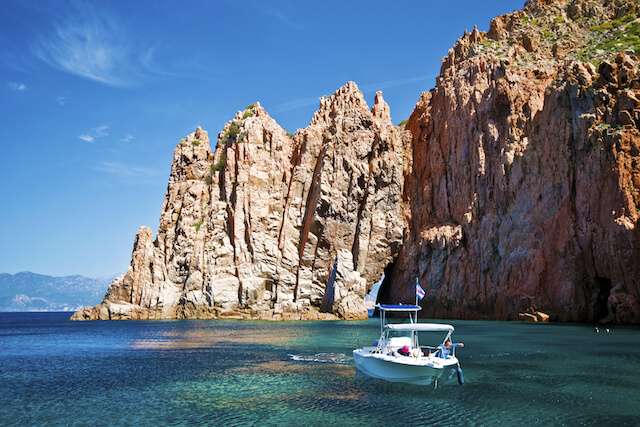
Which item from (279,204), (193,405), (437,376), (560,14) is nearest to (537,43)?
(560,14)

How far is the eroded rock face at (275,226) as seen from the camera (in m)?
108

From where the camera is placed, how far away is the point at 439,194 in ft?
377

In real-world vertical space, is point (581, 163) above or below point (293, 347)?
above

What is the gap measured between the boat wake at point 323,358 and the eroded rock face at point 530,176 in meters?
49.4

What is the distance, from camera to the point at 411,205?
393ft

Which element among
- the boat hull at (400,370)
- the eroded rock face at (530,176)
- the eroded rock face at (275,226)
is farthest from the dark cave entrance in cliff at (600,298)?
the boat hull at (400,370)

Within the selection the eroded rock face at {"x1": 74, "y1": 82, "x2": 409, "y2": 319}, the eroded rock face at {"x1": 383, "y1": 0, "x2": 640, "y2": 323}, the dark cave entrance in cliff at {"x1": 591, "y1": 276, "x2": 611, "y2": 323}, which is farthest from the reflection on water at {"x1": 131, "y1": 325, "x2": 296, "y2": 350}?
the dark cave entrance in cliff at {"x1": 591, "y1": 276, "x2": 611, "y2": 323}

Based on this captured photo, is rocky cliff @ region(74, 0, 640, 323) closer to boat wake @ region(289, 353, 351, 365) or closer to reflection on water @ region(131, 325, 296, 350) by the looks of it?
reflection on water @ region(131, 325, 296, 350)

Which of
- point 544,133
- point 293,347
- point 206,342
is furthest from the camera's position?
point 544,133

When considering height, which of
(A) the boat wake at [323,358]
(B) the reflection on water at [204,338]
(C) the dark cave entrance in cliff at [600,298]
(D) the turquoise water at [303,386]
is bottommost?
(D) the turquoise water at [303,386]

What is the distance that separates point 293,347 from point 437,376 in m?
25.2

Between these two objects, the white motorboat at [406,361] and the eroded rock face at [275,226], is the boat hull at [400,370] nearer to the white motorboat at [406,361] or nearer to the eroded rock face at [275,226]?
the white motorboat at [406,361]

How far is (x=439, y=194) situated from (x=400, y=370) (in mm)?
81220

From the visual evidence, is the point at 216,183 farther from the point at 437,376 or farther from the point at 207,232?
the point at 437,376
